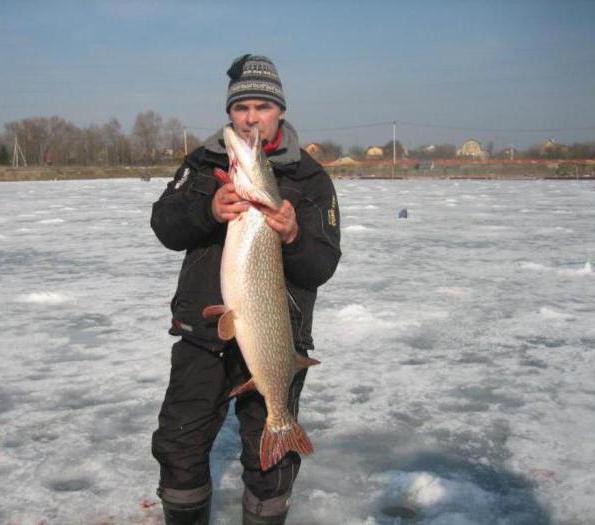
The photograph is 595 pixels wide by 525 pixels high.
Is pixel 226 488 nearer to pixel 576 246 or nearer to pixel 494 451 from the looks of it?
pixel 494 451

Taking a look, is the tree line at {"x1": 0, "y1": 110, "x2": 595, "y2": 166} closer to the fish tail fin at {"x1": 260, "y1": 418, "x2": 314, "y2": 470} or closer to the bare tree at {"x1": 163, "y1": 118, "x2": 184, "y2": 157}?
the bare tree at {"x1": 163, "y1": 118, "x2": 184, "y2": 157}

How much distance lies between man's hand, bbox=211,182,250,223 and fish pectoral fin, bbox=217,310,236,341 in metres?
0.33

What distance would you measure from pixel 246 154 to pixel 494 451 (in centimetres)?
211

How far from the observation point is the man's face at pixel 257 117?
256 cm

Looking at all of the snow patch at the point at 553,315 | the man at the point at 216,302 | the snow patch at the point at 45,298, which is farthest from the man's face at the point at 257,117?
the snow patch at the point at 45,298

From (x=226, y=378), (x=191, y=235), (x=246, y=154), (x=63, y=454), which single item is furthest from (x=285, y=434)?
(x=63, y=454)

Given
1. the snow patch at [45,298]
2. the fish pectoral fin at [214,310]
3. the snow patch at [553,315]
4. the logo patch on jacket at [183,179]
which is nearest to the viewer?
the fish pectoral fin at [214,310]

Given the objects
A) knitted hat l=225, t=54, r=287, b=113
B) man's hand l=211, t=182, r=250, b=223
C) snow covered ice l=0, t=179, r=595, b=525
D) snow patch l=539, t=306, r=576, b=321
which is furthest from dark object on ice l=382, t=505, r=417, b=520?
snow patch l=539, t=306, r=576, b=321

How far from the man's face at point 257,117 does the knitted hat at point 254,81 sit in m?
0.02

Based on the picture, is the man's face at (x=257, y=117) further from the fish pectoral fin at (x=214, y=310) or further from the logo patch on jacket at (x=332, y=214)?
the fish pectoral fin at (x=214, y=310)

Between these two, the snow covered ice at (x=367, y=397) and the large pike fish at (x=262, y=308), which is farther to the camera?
the snow covered ice at (x=367, y=397)

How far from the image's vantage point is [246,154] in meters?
2.00

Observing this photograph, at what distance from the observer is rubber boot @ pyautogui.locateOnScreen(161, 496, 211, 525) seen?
94.1 inches

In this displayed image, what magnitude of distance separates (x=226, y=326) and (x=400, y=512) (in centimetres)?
117
